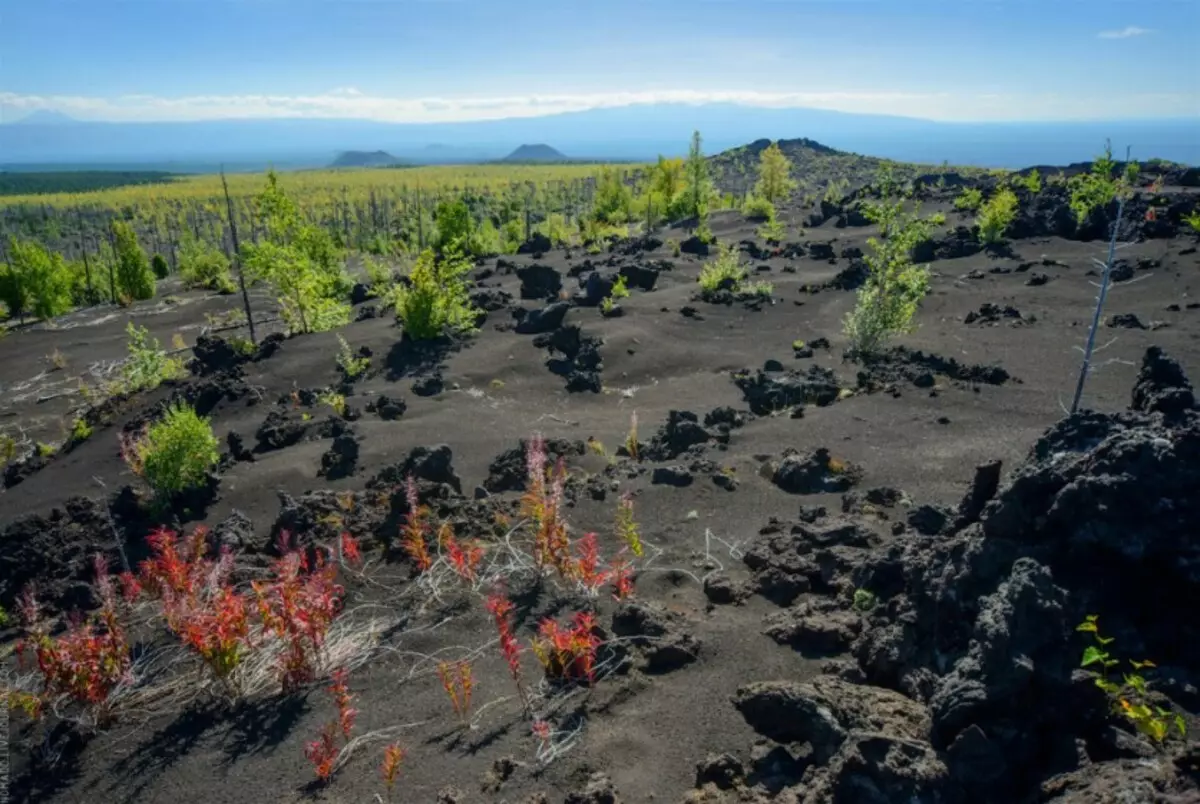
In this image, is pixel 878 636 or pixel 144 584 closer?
pixel 878 636

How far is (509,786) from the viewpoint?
14.2 feet

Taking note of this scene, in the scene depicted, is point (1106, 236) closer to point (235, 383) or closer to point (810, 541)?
point (810, 541)

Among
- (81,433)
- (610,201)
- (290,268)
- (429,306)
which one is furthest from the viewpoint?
(610,201)

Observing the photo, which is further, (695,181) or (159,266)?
(695,181)

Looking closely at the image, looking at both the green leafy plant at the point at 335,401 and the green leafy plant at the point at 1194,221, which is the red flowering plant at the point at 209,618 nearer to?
the green leafy plant at the point at 335,401

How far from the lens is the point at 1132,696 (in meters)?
3.67

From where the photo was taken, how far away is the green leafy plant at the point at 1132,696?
3309mm

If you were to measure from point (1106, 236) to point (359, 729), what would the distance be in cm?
2867

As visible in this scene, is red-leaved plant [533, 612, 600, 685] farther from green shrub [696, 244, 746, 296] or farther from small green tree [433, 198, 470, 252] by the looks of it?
small green tree [433, 198, 470, 252]

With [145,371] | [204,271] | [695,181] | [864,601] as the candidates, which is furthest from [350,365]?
[695,181]

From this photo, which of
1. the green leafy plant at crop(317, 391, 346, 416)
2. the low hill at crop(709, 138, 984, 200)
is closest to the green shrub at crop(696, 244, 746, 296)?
the green leafy plant at crop(317, 391, 346, 416)

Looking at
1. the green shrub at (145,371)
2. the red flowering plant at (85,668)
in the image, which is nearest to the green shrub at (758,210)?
the green shrub at (145,371)

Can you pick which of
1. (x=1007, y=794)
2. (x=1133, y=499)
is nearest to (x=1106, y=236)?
(x=1133, y=499)

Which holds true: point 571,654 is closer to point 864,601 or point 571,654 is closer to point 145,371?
point 864,601
